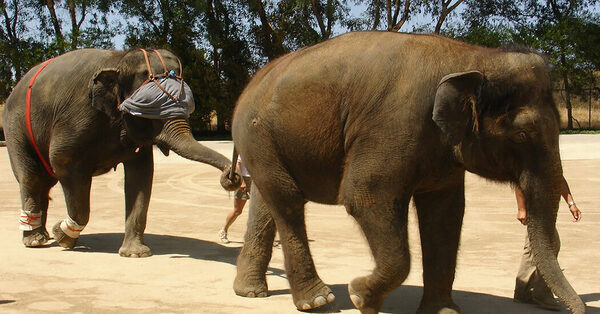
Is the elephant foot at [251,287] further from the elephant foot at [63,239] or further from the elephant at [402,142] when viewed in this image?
the elephant foot at [63,239]

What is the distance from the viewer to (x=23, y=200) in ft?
27.6

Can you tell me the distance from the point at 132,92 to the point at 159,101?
1.89 feet

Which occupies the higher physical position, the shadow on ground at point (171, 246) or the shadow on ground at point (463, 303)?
the shadow on ground at point (463, 303)

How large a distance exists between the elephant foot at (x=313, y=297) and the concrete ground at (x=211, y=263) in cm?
16

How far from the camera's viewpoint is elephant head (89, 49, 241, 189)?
748 centimetres

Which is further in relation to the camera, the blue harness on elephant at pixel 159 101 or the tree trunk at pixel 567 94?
the tree trunk at pixel 567 94

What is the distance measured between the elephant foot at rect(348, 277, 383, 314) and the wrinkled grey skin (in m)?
2.95

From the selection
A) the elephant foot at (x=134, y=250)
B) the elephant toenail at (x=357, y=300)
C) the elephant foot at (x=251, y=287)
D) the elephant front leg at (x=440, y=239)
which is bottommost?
the elephant foot at (x=134, y=250)

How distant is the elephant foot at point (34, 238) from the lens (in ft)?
26.8

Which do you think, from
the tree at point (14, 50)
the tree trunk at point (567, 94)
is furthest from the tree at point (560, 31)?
the tree at point (14, 50)

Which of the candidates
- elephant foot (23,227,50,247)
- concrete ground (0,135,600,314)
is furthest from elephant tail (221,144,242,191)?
Result: elephant foot (23,227,50,247)

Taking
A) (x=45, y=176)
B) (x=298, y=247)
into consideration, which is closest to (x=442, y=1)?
(x=45, y=176)

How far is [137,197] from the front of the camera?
7.98 m

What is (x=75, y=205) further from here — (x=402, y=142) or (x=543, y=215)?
(x=543, y=215)
